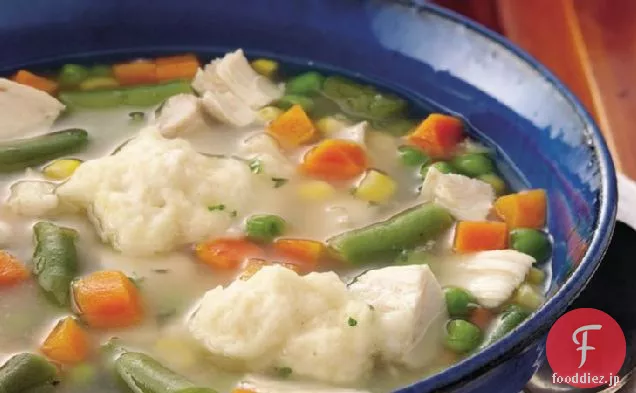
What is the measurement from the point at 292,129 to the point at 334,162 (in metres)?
0.26

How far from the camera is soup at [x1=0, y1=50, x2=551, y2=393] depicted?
2.25 metres

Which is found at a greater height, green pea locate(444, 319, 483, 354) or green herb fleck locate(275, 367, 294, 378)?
green pea locate(444, 319, 483, 354)

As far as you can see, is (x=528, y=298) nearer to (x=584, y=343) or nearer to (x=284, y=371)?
(x=584, y=343)

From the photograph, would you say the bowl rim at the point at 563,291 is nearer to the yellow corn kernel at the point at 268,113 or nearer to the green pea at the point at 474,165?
the green pea at the point at 474,165

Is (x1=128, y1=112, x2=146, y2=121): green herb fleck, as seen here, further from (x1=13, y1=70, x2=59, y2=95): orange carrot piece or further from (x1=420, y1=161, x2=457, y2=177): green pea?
(x1=420, y1=161, x2=457, y2=177): green pea

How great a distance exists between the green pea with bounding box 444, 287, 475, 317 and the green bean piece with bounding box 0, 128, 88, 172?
4.58 ft

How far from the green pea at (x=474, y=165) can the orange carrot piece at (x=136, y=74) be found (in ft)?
4.11

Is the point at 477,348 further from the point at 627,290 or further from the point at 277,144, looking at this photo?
the point at 277,144

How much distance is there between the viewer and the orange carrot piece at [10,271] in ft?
8.13

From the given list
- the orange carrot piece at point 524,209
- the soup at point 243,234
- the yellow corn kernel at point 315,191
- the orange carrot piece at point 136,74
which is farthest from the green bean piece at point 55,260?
the orange carrot piece at point 524,209

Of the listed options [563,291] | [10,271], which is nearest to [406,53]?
[563,291]

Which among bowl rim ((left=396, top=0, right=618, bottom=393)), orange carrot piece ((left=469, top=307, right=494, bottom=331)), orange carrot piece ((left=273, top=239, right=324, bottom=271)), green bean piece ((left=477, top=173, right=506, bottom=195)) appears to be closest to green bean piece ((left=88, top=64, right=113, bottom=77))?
orange carrot piece ((left=273, top=239, right=324, bottom=271))

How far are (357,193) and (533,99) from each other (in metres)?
0.68

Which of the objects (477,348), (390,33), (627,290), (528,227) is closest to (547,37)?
(390,33)
